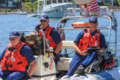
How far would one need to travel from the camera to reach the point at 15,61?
3.14 metres

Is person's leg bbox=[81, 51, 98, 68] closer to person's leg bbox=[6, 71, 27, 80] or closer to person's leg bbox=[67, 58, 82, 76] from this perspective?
person's leg bbox=[67, 58, 82, 76]

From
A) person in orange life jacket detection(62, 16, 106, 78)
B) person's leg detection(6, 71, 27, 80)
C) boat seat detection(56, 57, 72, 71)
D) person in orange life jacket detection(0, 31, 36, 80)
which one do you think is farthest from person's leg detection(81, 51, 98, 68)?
person's leg detection(6, 71, 27, 80)

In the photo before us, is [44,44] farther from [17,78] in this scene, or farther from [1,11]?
[1,11]

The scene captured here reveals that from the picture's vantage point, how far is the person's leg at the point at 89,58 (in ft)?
12.6

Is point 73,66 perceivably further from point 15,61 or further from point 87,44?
point 15,61

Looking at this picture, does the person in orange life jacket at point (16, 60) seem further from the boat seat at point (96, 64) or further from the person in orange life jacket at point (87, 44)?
the boat seat at point (96, 64)

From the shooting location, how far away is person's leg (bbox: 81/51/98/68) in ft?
12.6

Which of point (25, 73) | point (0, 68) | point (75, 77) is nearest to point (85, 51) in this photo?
point (75, 77)

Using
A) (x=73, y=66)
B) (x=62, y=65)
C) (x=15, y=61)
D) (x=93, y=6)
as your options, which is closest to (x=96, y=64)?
(x=73, y=66)

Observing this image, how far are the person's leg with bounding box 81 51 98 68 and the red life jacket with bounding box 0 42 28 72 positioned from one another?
1141mm

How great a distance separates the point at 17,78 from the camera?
3.10 m

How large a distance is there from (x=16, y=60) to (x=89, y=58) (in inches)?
53.7

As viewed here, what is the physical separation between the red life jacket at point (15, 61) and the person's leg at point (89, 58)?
114cm

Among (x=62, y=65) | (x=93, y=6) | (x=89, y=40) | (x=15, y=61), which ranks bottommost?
(x=62, y=65)
